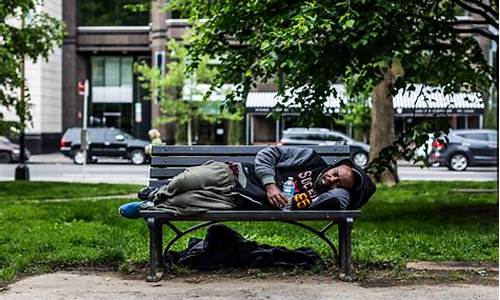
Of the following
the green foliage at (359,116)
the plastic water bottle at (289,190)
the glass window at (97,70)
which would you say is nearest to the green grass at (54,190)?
the plastic water bottle at (289,190)

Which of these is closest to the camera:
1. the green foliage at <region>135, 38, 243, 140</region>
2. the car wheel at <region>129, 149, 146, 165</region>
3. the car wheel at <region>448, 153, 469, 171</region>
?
the car wheel at <region>448, 153, 469, 171</region>

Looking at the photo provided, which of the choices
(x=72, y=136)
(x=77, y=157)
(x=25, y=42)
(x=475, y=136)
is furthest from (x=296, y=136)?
(x=25, y=42)

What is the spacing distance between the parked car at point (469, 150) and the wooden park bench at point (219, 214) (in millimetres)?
27394

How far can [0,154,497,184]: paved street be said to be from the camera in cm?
2673

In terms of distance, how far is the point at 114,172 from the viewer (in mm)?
30484

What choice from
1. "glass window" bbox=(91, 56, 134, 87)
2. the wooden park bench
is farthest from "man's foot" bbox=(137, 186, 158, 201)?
"glass window" bbox=(91, 56, 134, 87)

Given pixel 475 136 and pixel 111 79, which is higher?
pixel 111 79

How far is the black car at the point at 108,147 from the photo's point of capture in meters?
37.8

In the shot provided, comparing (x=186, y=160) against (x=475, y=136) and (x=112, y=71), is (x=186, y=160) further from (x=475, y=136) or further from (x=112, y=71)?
(x=112, y=71)

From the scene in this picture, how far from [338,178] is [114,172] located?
24.8 meters

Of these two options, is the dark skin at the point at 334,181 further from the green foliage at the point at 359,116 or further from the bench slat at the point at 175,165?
the green foliage at the point at 359,116

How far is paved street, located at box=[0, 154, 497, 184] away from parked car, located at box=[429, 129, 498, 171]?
0.52 m

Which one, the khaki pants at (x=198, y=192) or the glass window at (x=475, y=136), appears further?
the glass window at (x=475, y=136)

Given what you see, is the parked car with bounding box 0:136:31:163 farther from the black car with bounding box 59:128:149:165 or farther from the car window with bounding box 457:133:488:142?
the car window with bounding box 457:133:488:142
